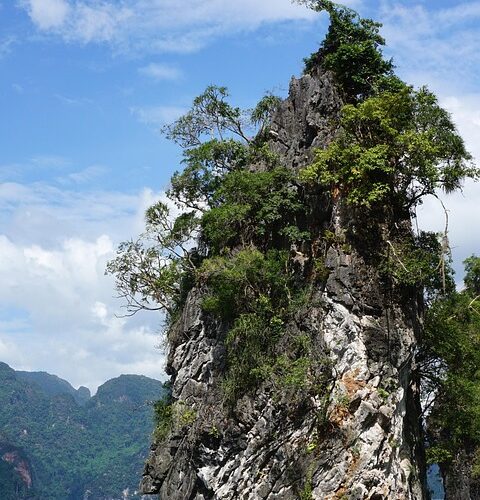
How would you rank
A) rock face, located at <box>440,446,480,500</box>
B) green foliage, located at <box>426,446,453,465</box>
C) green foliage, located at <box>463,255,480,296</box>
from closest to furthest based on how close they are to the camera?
green foliage, located at <box>426,446,453,465</box> → rock face, located at <box>440,446,480,500</box> → green foliage, located at <box>463,255,480,296</box>

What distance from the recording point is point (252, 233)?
12727 millimetres

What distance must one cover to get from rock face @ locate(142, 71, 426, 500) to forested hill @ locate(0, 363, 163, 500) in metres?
78.2

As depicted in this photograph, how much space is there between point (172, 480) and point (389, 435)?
16.0 ft

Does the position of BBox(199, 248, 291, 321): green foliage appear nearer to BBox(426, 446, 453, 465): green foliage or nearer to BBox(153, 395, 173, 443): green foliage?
BBox(153, 395, 173, 443): green foliage

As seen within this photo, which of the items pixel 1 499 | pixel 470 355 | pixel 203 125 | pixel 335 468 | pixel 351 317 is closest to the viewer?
pixel 335 468

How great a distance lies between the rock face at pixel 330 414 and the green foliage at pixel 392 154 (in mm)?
589

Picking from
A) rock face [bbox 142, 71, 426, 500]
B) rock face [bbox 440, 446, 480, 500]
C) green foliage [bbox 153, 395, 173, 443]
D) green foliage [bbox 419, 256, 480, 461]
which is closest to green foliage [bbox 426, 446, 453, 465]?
green foliage [bbox 419, 256, 480, 461]

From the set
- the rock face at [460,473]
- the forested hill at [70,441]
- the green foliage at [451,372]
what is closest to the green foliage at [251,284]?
the green foliage at [451,372]

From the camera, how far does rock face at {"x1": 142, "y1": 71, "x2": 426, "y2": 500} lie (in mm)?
9859

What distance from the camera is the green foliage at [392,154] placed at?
35.6ft

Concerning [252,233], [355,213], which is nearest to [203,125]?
[252,233]

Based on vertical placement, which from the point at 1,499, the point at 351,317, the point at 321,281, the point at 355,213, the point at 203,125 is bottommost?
the point at 1,499

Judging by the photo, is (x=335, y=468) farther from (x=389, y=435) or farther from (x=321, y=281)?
(x=321, y=281)

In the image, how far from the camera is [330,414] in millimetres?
10086
